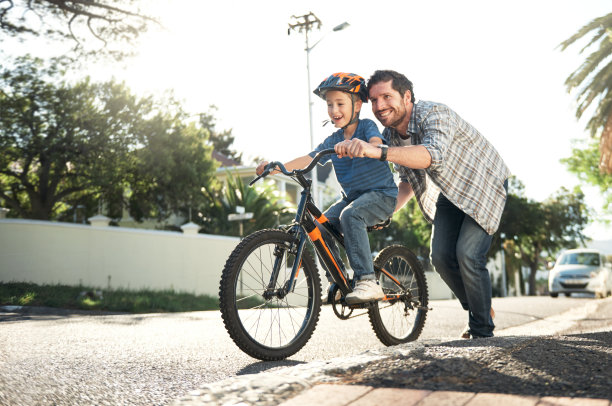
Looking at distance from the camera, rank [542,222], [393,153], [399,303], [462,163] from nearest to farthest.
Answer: [393,153] → [462,163] → [399,303] → [542,222]

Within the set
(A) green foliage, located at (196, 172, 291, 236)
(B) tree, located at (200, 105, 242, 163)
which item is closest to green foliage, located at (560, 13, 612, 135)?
(A) green foliage, located at (196, 172, 291, 236)

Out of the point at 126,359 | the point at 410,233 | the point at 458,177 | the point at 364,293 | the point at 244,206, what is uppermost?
the point at 410,233

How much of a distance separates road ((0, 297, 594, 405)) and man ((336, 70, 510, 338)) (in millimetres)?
813

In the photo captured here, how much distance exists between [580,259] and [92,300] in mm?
18467

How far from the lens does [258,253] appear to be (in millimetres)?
3332

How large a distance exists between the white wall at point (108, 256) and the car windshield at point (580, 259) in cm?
1294

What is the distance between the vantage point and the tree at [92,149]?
18828 mm

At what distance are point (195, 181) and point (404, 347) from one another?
68.6ft

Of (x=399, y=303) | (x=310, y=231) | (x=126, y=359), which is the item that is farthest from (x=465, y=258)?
(x=126, y=359)

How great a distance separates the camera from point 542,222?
126 feet

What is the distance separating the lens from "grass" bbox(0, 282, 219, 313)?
10695 millimetres

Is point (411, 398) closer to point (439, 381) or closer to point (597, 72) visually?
point (439, 381)

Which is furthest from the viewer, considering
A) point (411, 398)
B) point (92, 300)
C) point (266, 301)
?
point (92, 300)

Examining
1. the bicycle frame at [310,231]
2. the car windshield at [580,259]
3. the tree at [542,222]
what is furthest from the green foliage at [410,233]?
the bicycle frame at [310,231]
